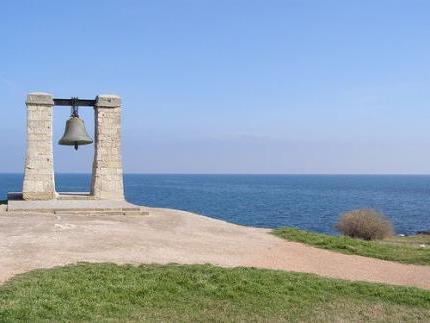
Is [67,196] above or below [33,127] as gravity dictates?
below

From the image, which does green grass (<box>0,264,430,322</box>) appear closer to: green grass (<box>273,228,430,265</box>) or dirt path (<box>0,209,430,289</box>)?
dirt path (<box>0,209,430,289</box>)

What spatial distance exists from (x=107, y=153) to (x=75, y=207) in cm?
264

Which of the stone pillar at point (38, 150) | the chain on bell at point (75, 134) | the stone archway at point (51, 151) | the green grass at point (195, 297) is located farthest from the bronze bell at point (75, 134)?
the green grass at point (195, 297)

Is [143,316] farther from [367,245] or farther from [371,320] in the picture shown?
[367,245]

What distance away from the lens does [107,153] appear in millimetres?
17672

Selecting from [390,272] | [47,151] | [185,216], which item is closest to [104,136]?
[47,151]

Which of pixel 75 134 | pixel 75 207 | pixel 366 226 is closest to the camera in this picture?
pixel 75 207

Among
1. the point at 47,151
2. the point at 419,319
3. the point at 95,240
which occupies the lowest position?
the point at 419,319

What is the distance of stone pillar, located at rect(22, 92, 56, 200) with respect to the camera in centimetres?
1700

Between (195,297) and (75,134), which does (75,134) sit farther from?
(195,297)

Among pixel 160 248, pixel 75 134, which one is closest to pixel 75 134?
pixel 75 134

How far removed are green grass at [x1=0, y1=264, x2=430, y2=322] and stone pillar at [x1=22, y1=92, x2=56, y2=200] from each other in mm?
7865

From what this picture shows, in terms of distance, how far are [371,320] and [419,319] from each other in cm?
80

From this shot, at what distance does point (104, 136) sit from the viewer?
17.7 m
